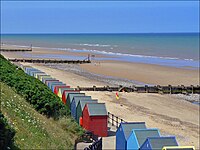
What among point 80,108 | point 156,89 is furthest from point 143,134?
point 156,89

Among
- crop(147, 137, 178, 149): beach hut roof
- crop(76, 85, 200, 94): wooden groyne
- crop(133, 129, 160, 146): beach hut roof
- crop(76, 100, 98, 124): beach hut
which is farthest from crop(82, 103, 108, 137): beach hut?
crop(76, 85, 200, 94): wooden groyne

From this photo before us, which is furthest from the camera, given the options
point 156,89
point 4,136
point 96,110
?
point 156,89

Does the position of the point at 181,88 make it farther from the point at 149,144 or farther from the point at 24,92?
the point at 149,144

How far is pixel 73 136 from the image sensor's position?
17.7 meters

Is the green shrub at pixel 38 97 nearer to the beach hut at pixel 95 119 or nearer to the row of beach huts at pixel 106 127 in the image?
the beach hut at pixel 95 119

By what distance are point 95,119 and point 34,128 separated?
651 cm

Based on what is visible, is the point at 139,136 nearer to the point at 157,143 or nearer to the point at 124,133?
the point at 124,133

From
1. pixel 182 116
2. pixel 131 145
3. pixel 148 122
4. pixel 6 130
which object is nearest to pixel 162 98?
pixel 182 116

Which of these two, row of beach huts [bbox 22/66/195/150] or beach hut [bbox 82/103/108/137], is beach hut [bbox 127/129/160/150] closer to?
row of beach huts [bbox 22/66/195/150]

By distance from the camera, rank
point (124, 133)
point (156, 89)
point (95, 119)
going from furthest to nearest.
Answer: point (156, 89) → point (95, 119) → point (124, 133)

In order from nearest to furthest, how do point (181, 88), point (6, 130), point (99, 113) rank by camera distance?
point (6, 130), point (99, 113), point (181, 88)

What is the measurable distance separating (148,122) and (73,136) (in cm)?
957

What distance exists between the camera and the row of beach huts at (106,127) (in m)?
13.9

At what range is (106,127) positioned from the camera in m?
20.6
